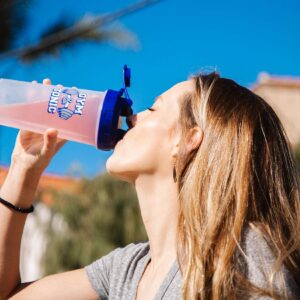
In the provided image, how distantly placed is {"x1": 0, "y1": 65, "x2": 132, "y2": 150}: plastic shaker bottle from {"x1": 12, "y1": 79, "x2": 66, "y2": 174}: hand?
6 centimetres

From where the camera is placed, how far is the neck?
2204mm

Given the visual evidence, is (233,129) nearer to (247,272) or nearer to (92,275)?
(247,272)

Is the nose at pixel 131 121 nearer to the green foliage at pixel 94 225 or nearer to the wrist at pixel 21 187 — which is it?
the wrist at pixel 21 187

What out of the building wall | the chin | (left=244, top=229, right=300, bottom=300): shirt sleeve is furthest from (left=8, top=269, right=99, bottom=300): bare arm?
the building wall

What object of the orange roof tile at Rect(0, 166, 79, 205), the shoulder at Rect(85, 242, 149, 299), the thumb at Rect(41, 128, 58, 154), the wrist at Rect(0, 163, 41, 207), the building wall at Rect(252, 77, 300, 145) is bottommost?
the shoulder at Rect(85, 242, 149, 299)

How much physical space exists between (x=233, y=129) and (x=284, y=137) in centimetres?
23

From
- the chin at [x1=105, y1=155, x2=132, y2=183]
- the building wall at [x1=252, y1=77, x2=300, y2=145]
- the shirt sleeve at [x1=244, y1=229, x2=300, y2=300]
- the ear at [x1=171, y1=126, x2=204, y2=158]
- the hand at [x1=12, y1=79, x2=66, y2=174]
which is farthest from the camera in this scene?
the building wall at [x1=252, y1=77, x2=300, y2=145]

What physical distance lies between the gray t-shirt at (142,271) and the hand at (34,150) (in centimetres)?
45

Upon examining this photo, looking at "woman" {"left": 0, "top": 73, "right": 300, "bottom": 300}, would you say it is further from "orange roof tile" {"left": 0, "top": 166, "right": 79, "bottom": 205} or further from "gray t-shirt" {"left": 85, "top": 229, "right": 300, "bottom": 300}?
"orange roof tile" {"left": 0, "top": 166, "right": 79, "bottom": 205}

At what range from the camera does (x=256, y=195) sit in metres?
2.03

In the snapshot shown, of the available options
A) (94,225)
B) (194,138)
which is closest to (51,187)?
(94,225)

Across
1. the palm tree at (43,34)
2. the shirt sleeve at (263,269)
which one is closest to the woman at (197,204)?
the shirt sleeve at (263,269)

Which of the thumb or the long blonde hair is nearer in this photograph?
the long blonde hair

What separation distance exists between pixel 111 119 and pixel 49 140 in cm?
26
